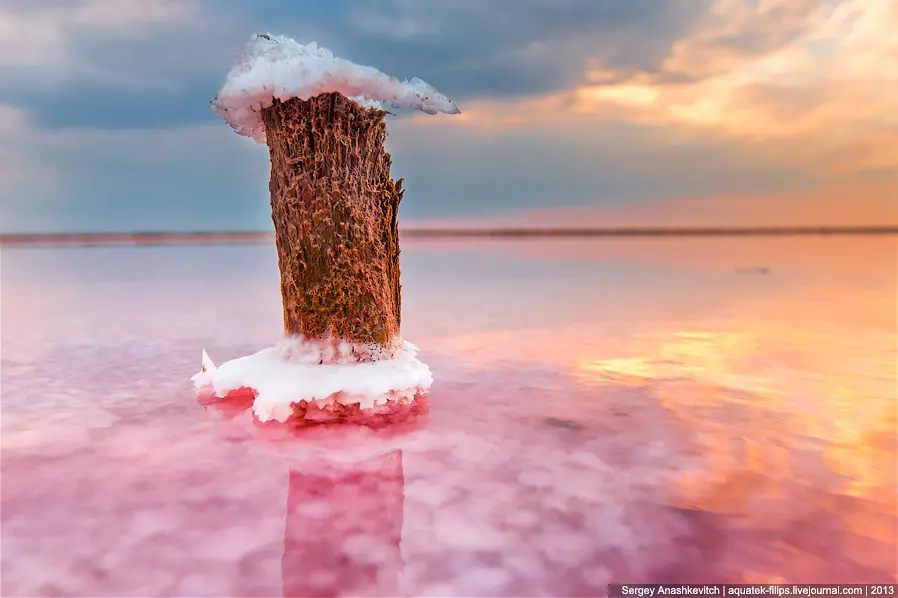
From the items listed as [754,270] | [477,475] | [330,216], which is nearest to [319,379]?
[330,216]

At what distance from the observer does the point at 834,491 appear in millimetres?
1650

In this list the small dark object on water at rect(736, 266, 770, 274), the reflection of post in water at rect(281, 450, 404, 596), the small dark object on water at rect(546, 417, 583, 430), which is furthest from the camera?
the small dark object on water at rect(736, 266, 770, 274)

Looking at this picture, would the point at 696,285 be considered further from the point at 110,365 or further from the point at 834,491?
the point at 110,365

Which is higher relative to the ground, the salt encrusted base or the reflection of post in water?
the salt encrusted base

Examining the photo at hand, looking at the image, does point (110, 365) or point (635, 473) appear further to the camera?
point (110, 365)

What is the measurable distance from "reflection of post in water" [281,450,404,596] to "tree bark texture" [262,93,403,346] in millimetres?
814

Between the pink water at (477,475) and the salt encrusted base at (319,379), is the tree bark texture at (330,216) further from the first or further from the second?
the pink water at (477,475)

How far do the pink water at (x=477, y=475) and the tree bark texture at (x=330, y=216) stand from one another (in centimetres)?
53

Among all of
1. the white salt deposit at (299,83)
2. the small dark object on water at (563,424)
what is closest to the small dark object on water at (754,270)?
the small dark object on water at (563,424)

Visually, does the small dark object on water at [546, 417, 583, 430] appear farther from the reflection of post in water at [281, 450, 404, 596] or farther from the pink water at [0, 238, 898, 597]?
the reflection of post in water at [281, 450, 404, 596]

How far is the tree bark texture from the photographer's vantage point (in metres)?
2.39

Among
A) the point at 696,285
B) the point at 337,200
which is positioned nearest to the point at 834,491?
the point at 337,200

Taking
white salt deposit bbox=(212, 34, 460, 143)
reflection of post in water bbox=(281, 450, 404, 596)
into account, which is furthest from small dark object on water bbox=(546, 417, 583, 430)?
white salt deposit bbox=(212, 34, 460, 143)

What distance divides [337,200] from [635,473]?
1.65 meters
